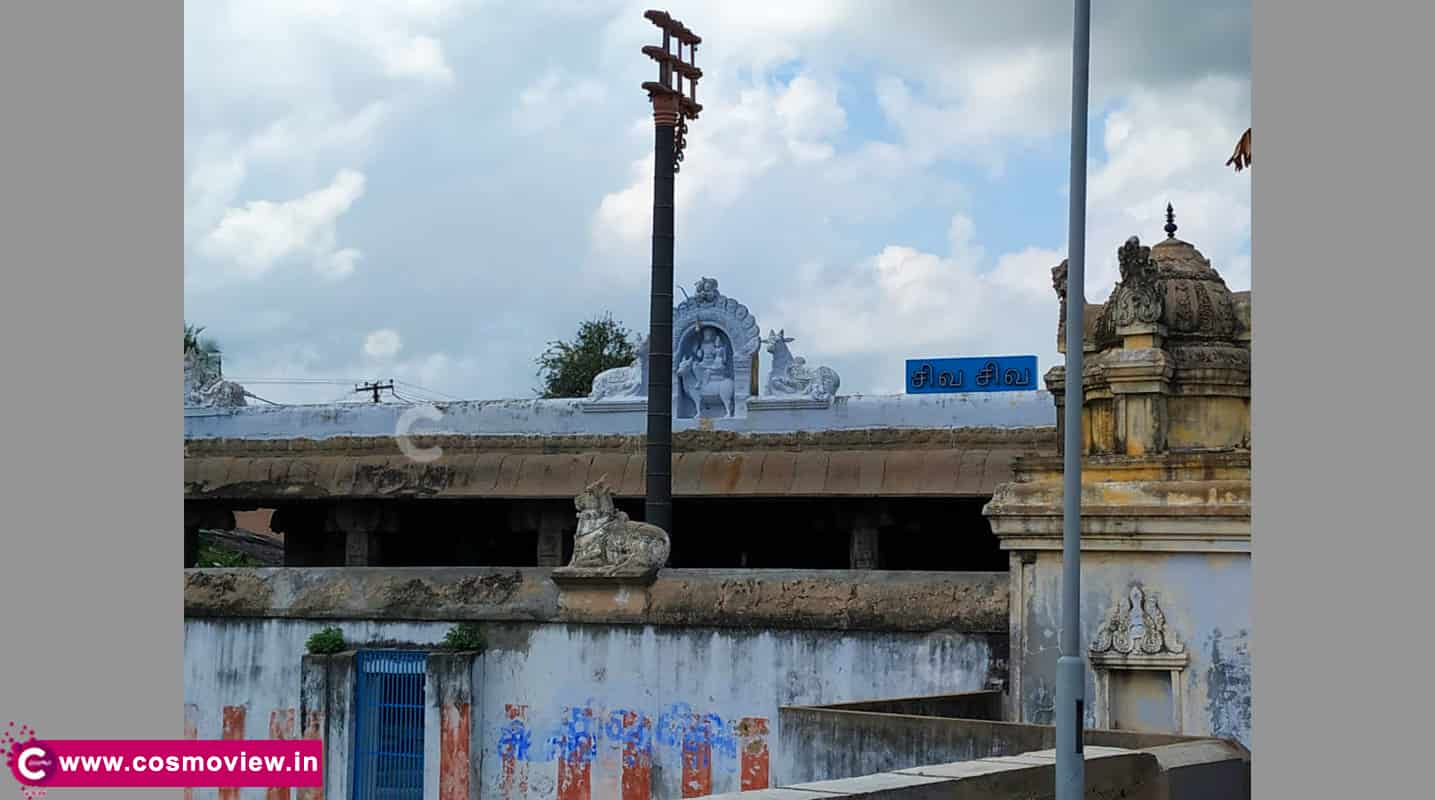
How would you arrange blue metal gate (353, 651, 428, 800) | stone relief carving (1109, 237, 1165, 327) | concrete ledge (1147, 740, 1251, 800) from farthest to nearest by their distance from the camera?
blue metal gate (353, 651, 428, 800) → stone relief carving (1109, 237, 1165, 327) → concrete ledge (1147, 740, 1251, 800)

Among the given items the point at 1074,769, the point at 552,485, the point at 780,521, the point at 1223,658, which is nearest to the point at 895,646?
the point at 1223,658

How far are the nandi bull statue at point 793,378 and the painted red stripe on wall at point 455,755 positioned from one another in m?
13.2

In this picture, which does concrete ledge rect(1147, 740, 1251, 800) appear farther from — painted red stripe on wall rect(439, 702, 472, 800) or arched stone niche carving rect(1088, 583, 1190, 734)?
painted red stripe on wall rect(439, 702, 472, 800)

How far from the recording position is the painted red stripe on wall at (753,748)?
64.4 ft

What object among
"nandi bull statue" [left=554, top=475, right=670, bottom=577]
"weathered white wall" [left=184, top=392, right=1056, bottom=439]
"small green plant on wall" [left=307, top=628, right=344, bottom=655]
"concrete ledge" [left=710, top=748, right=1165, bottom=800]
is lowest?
"small green plant on wall" [left=307, top=628, right=344, bottom=655]

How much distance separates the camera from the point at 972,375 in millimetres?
35969

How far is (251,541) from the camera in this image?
2184 inches

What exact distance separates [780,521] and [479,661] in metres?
15.3

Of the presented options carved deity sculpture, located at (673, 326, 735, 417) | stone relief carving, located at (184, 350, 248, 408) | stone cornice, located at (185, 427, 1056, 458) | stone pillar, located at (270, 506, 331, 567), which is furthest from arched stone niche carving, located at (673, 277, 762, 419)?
stone relief carving, located at (184, 350, 248, 408)

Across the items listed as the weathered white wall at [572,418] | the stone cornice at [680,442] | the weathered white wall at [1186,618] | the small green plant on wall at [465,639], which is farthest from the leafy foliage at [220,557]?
the weathered white wall at [1186,618]

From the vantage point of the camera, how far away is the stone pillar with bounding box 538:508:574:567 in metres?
32.5

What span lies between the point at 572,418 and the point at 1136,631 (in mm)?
17384

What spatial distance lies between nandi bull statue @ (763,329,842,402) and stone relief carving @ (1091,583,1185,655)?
14902 mm
